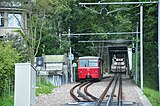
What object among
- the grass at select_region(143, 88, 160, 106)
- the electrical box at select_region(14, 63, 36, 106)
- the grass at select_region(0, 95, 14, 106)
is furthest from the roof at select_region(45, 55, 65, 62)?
the electrical box at select_region(14, 63, 36, 106)

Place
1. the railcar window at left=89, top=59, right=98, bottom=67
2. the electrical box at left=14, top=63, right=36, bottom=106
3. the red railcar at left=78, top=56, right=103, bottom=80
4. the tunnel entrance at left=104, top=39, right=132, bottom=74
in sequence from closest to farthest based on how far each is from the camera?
the electrical box at left=14, top=63, right=36, bottom=106
the red railcar at left=78, top=56, right=103, bottom=80
the railcar window at left=89, top=59, right=98, bottom=67
the tunnel entrance at left=104, top=39, right=132, bottom=74

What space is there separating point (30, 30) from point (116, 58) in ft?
279

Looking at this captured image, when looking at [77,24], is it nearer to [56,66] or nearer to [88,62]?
[88,62]

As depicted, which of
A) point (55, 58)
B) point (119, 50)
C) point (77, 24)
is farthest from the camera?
point (119, 50)

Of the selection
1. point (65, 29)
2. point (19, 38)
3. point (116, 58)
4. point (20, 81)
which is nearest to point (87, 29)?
point (65, 29)

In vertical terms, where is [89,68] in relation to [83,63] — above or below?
below

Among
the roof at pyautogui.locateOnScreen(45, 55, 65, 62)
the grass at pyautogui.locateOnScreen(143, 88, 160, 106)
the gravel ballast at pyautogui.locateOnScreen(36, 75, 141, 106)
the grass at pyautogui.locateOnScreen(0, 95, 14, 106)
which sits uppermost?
the roof at pyautogui.locateOnScreen(45, 55, 65, 62)

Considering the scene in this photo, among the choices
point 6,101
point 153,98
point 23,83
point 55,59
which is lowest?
point 153,98

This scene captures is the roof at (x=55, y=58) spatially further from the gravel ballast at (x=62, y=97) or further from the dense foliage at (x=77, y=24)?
the gravel ballast at (x=62, y=97)

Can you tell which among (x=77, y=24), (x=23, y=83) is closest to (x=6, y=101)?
(x=23, y=83)

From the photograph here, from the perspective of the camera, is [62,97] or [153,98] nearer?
[153,98]

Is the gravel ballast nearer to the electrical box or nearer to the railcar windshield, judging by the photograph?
the electrical box

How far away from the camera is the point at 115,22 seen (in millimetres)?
48188

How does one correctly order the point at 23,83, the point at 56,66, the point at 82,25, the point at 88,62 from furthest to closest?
the point at 82,25, the point at 88,62, the point at 56,66, the point at 23,83
